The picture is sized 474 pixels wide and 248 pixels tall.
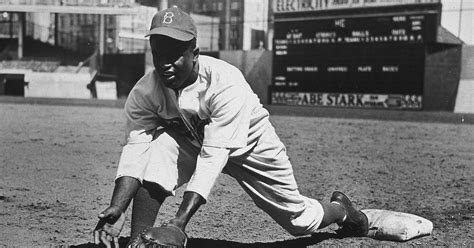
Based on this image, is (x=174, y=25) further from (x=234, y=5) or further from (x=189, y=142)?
(x=234, y=5)

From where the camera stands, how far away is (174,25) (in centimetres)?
220

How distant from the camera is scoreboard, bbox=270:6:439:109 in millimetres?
18344

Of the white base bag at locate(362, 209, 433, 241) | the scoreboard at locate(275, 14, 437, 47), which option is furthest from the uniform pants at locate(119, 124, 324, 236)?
the scoreboard at locate(275, 14, 437, 47)

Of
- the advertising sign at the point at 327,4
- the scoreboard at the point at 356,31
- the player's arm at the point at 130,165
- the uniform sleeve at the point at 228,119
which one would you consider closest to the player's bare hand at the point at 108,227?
the player's arm at the point at 130,165

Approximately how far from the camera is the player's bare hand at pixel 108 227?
2268 mm

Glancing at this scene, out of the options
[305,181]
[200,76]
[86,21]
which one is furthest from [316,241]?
[86,21]

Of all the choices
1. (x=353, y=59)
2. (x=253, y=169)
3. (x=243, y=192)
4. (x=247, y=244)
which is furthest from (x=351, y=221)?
(x=353, y=59)

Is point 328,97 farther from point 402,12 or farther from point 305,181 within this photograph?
point 305,181

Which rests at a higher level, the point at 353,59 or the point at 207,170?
the point at 353,59

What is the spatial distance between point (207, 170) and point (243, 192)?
2743mm

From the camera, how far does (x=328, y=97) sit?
20.2 m

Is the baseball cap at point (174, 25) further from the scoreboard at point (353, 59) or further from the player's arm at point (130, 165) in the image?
the scoreboard at point (353, 59)

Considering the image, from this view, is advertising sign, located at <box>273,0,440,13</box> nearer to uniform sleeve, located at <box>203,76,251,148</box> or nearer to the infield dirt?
the infield dirt

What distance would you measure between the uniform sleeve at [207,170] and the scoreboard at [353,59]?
17.0 metres
